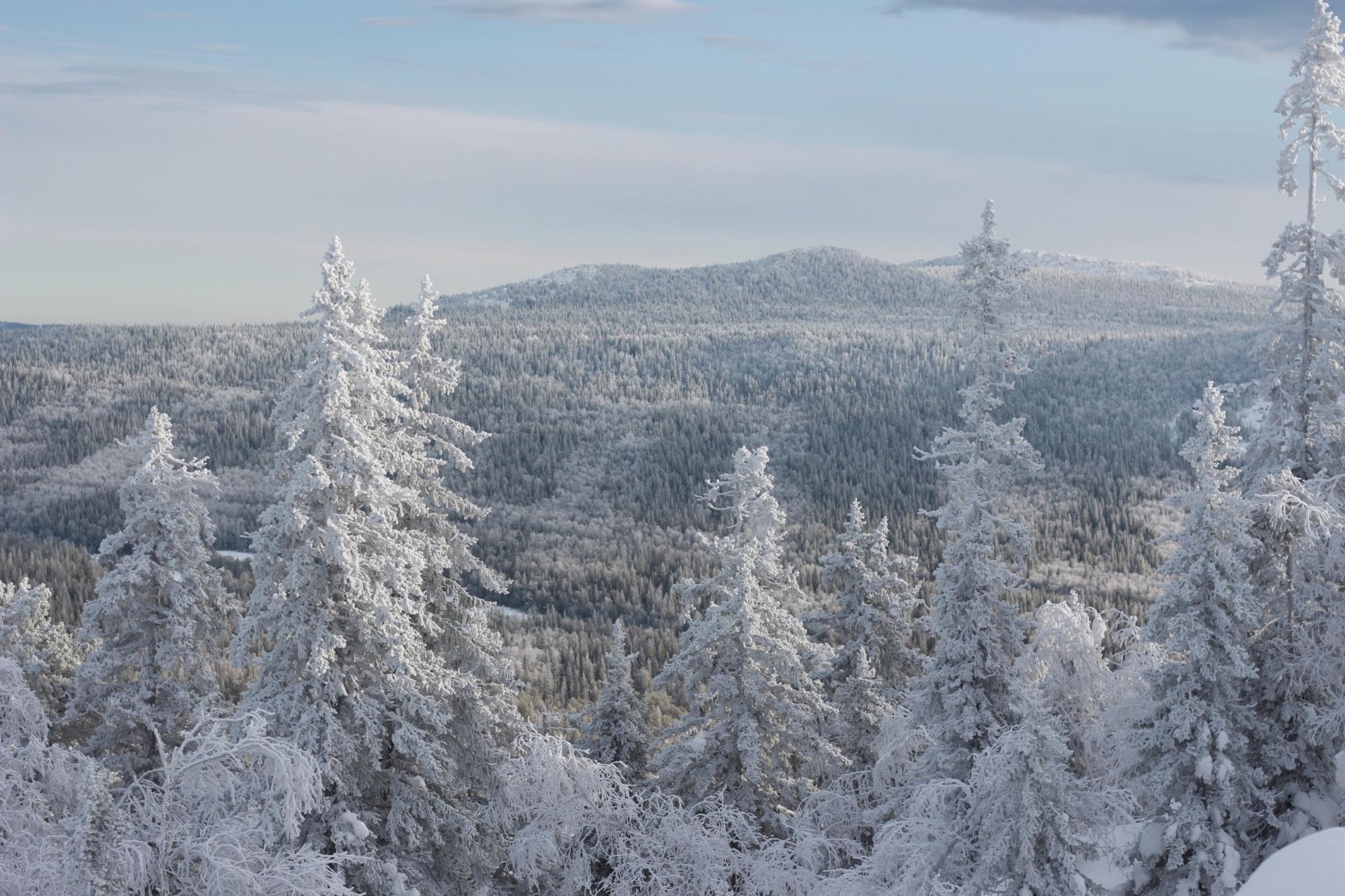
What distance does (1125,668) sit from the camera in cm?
2822

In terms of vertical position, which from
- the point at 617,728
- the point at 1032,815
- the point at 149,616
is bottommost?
the point at 617,728

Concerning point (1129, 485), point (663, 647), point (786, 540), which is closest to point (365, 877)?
point (663, 647)

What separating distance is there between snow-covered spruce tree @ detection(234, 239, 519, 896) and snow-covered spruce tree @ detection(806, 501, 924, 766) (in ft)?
40.0

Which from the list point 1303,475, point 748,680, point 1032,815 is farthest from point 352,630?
point 1303,475

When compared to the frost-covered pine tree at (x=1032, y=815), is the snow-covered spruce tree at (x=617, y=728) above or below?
below

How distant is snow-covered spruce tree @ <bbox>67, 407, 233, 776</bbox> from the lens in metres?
21.1

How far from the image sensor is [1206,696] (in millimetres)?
19094

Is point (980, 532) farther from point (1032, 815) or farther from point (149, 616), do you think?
point (149, 616)

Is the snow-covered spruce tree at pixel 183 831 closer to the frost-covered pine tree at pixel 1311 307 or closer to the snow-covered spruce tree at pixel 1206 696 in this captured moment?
the snow-covered spruce tree at pixel 1206 696

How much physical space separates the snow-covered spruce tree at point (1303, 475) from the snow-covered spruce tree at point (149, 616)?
22.0 m

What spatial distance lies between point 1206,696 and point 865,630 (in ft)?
33.9

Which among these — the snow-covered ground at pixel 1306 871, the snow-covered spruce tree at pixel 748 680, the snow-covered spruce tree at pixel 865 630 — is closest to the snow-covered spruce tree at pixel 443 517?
the snow-covered spruce tree at pixel 748 680

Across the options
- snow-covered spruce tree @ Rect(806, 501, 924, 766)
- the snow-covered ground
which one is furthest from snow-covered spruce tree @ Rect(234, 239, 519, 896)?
the snow-covered ground

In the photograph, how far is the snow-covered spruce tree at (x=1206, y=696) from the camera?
18391mm
